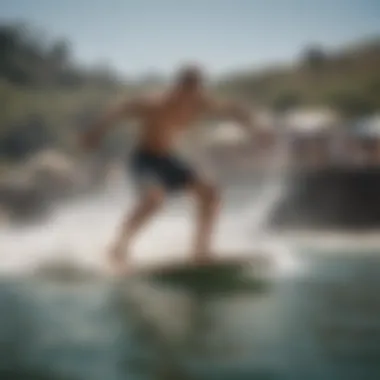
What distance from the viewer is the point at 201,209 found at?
1937mm

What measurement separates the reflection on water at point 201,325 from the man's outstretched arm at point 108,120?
325 mm

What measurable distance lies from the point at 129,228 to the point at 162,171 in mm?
152

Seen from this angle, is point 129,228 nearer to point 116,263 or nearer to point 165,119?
point 116,263

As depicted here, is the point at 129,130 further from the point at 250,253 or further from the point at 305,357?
the point at 305,357

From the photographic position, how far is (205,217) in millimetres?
1935

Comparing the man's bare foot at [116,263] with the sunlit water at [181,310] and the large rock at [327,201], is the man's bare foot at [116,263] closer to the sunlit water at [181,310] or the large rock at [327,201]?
the sunlit water at [181,310]

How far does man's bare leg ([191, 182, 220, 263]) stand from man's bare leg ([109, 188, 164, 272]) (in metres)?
0.09

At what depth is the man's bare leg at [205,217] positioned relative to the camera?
1.93m

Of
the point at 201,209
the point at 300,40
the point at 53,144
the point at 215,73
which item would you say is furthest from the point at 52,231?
the point at 300,40

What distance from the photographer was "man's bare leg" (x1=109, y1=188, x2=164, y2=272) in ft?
6.30

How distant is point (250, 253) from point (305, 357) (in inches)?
10.8

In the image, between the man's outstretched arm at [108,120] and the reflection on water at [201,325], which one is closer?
the reflection on water at [201,325]

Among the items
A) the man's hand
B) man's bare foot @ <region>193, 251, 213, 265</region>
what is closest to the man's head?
the man's hand

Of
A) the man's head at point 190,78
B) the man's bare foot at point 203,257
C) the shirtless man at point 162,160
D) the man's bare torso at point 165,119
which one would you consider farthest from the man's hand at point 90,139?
the man's bare foot at point 203,257
